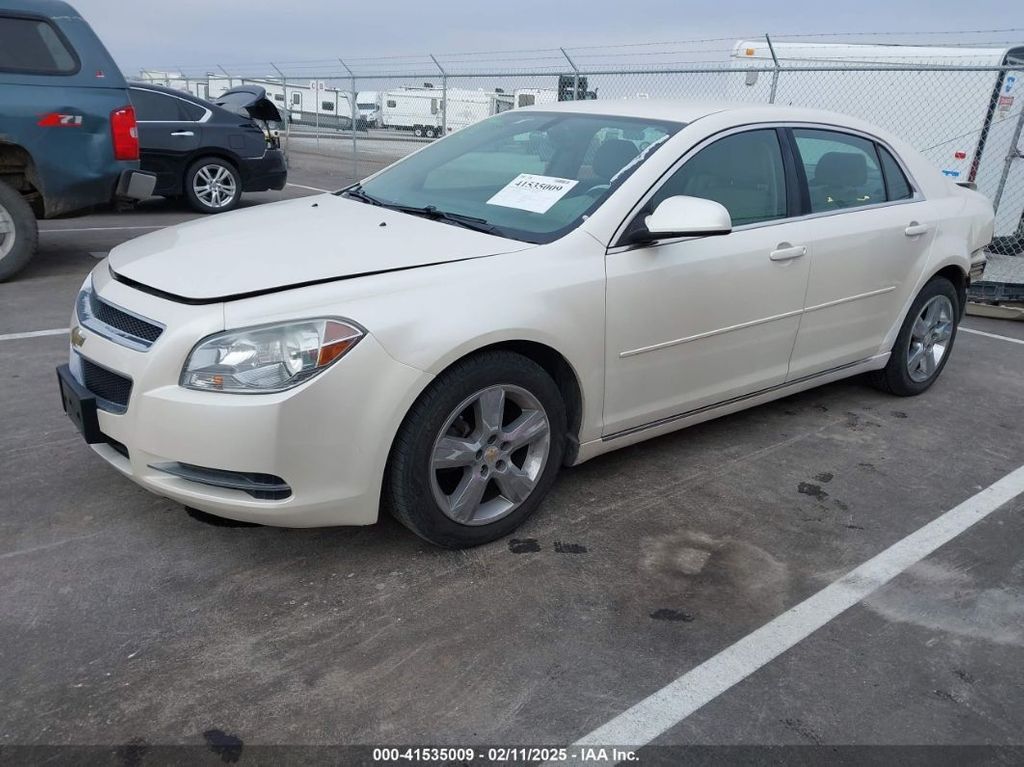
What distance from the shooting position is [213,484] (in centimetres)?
267

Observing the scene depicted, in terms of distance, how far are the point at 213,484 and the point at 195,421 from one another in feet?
0.74

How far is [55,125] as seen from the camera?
6344mm

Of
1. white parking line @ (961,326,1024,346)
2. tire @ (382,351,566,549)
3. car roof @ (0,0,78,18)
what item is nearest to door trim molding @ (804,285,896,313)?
tire @ (382,351,566,549)

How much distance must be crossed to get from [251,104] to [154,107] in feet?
3.83

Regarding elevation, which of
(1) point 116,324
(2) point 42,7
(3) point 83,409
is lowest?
(3) point 83,409

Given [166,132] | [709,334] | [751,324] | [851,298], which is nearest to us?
[709,334]

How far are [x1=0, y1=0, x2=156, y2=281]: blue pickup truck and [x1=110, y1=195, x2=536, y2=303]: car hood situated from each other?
363cm

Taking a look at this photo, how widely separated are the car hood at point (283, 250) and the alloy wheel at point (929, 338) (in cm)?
287

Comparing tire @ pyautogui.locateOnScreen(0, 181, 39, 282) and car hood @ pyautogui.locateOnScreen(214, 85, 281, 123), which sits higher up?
car hood @ pyautogui.locateOnScreen(214, 85, 281, 123)

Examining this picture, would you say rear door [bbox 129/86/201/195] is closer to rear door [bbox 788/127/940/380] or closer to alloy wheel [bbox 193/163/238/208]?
alloy wheel [bbox 193/163/238/208]

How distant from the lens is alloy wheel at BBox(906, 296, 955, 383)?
4.88m

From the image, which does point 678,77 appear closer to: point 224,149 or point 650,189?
point 224,149

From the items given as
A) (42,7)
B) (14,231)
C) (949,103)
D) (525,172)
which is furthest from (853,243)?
(949,103)

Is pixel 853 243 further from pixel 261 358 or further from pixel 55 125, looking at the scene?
pixel 55 125
